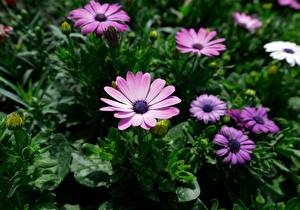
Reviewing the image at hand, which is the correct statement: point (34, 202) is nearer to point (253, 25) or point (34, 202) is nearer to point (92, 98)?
point (92, 98)

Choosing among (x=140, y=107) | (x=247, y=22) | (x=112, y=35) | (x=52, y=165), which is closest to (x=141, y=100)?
(x=140, y=107)

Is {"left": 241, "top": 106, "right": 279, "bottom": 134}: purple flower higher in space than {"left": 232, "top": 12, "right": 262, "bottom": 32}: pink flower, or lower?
→ lower

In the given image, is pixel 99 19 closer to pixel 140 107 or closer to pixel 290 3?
pixel 140 107

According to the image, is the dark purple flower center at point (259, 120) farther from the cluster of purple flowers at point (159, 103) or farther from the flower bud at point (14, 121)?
the flower bud at point (14, 121)

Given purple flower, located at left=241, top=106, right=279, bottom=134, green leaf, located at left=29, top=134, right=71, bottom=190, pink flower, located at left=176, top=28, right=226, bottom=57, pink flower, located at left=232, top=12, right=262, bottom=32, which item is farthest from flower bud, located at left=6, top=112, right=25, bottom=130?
pink flower, located at left=232, top=12, right=262, bottom=32

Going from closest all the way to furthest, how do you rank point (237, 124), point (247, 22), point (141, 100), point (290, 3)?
point (141, 100), point (237, 124), point (247, 22), point (290, 3)

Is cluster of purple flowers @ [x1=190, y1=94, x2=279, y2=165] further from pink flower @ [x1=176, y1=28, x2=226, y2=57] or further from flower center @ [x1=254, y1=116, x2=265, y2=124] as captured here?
pink flower @ [x1=176, y1=28, x2=226, y2=57]
